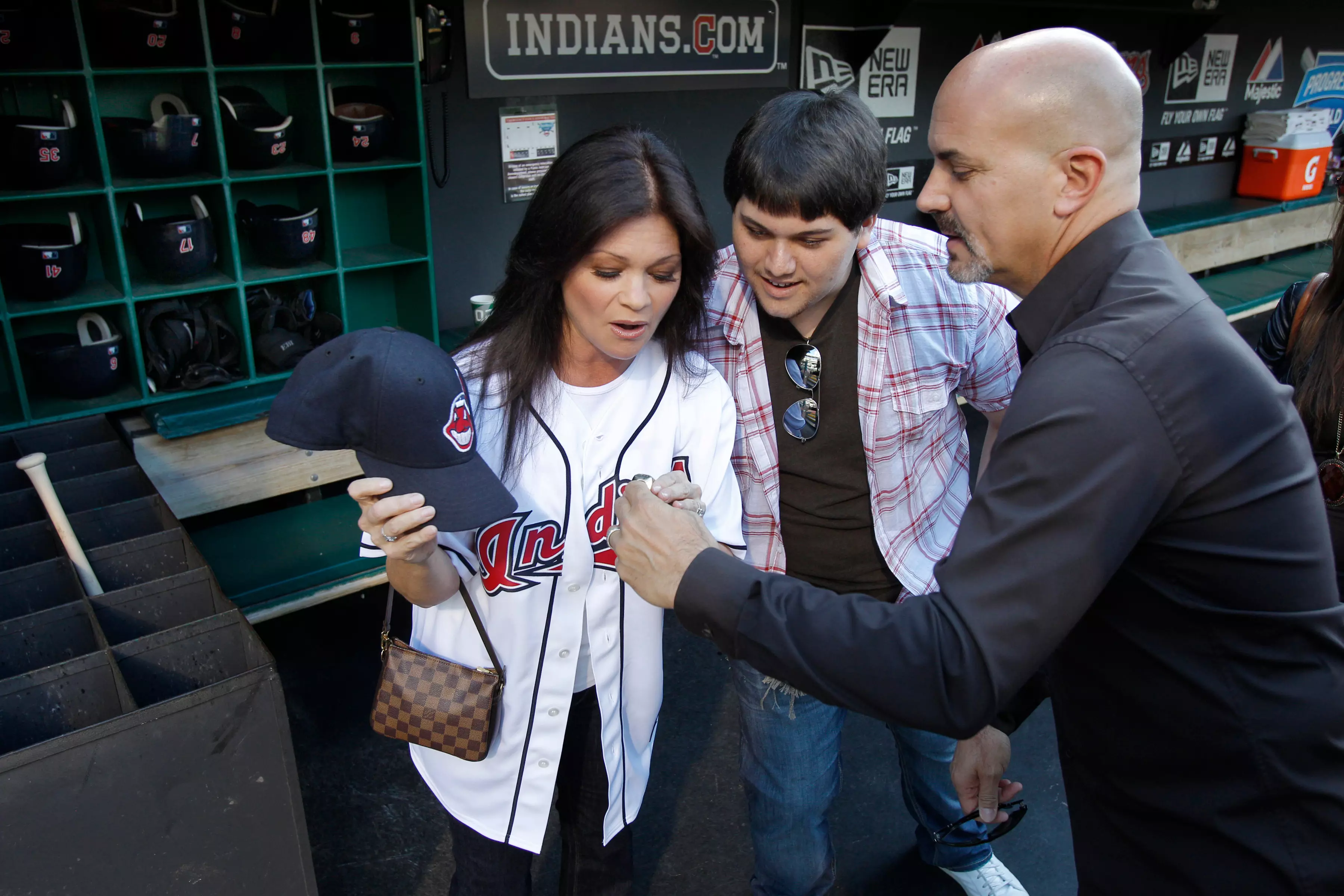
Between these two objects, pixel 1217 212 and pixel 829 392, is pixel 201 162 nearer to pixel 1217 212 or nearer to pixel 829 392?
pixel 829 392

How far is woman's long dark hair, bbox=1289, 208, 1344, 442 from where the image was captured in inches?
88.7

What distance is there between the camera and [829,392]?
2.07 m

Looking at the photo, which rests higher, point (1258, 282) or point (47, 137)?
point (47, 137)

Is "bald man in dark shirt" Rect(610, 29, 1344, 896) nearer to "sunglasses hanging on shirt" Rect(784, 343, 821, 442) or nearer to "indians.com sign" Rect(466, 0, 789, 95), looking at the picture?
"sunglasses hanging on shirt" Rect(784, 343, 821, 442)

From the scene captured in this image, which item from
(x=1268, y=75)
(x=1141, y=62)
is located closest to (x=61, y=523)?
(x=1141, y=62)

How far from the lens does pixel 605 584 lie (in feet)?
6.18

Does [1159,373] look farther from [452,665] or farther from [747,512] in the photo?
[452,665]

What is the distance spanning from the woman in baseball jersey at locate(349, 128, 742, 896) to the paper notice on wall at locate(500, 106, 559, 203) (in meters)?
2.40

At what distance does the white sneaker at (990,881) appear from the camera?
103 inches

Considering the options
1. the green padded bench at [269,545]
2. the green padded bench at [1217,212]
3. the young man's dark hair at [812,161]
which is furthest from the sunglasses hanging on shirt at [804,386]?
the green padded bench at [1217,212]

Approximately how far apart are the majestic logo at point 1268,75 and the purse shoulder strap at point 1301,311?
620 centimetres

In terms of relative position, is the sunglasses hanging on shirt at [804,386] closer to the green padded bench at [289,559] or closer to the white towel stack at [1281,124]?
the green padded bench at [289,559]

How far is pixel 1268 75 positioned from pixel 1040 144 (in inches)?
305

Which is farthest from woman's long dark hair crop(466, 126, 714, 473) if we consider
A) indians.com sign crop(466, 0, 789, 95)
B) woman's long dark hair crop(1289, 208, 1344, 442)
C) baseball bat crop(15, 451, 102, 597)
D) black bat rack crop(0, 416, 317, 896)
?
indians.com sign crop(466, 0, 789, 95)
